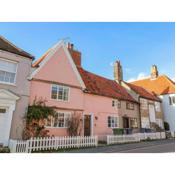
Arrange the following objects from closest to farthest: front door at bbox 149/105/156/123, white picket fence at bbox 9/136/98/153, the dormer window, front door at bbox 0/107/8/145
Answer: white picket fence at bbox 9/136/98/153
front door at bbox 0/107/8/145
the dormer window
front door at bbox 149/105/156/123

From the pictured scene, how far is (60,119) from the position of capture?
50.6 ft

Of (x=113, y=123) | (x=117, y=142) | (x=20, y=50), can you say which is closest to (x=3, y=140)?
(x=20, y=50)

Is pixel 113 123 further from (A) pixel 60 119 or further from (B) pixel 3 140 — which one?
(B) pixel 3 140

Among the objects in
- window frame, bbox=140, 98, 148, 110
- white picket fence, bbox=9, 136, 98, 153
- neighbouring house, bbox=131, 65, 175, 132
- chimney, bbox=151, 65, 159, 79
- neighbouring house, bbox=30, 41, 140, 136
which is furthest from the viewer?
chimney, bbox=151, 65, 159, 79

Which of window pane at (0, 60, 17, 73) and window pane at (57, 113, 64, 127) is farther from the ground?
window pane at (0, 60, 17, 73)

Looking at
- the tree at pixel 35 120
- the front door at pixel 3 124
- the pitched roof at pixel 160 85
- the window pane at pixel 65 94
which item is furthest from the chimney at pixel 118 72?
the front door at pixel 3 124

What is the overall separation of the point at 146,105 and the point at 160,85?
888 centimetres

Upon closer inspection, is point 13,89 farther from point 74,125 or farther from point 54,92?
point 74,125

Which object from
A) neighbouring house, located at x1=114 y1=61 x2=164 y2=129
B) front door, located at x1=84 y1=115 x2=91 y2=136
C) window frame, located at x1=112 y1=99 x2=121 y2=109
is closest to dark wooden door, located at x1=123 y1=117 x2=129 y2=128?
window frame, located at x1=112 y1=99 x2=121 y2=109

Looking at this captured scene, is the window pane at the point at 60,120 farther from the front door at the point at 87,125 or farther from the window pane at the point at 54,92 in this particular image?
the front door at the point at 87,125

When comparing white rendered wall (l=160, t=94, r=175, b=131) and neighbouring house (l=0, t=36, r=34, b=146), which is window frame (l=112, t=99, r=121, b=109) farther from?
white rendered wall (l=160, t=94, r=175, b=131)

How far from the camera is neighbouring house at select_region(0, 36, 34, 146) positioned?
11.9m
